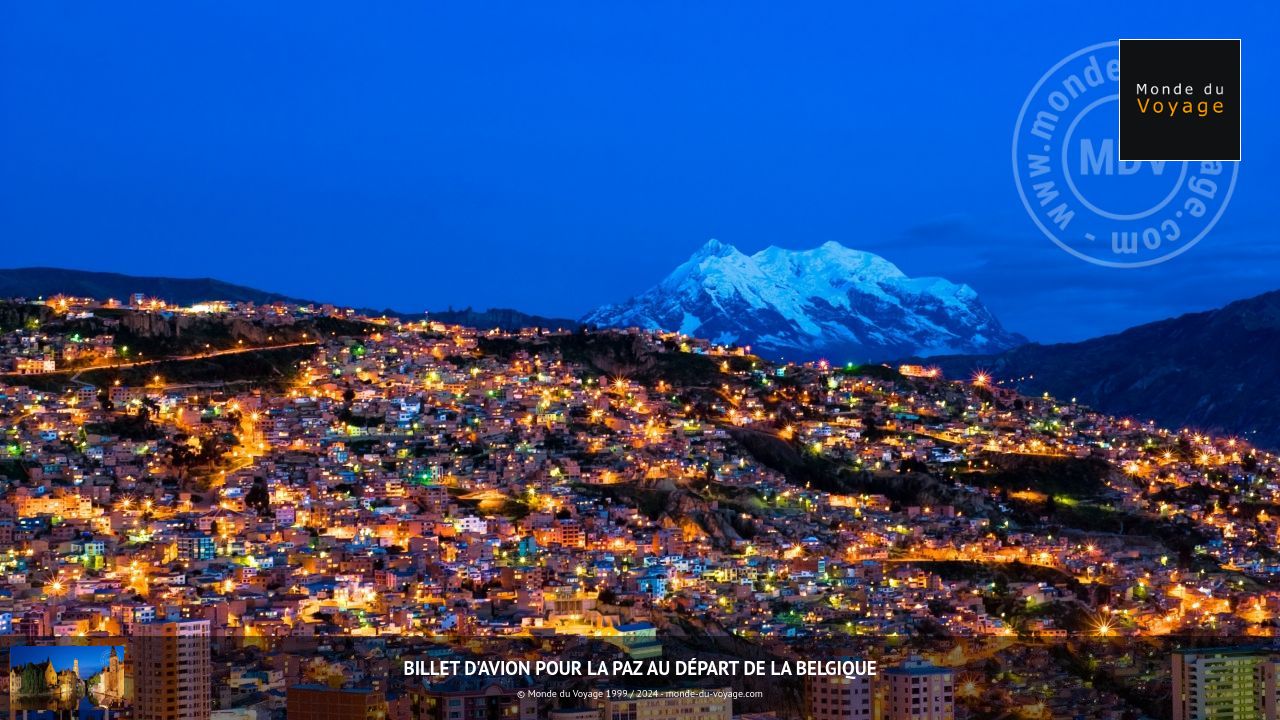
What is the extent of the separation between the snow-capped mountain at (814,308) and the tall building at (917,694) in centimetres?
10475

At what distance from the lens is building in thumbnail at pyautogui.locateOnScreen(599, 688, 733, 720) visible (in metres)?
24.8

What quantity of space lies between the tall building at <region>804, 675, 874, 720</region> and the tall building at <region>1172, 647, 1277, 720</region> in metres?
5.79

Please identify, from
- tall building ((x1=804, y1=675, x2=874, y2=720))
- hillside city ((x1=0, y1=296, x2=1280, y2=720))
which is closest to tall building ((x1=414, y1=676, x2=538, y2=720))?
hillside city ((x1=0, y1=296, x2=1280, y2=720))

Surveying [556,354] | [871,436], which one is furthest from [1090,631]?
[556,354]

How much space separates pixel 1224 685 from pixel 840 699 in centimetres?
684

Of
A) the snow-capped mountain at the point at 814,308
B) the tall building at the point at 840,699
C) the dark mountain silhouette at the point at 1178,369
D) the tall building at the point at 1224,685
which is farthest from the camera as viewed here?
the snow-capped mountain at the point at 814,308

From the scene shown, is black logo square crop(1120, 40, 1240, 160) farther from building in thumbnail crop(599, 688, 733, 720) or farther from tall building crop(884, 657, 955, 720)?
building in thumbnail crop(599, 688, 733, 720)

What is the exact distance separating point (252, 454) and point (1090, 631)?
22219mm

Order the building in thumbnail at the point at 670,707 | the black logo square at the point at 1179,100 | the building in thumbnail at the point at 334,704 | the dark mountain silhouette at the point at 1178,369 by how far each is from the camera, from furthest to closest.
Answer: the dark mountain silhouette at the point at 1178,369 < the black logo square at the point at 1179,100 < the building in thumbnail at the point at 334,704 < the building in thumbnail at the point at 670,707

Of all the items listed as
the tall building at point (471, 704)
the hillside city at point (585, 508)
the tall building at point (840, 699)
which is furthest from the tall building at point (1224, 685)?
the tall building at point (471, 704)

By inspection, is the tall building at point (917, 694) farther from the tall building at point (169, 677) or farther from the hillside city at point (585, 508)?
the tall building at point (169, 677)

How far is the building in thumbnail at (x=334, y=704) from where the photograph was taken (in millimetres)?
25344

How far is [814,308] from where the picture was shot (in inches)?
6235

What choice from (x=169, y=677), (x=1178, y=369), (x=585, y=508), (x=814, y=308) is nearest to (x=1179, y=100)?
(x=169, y=677)
